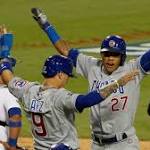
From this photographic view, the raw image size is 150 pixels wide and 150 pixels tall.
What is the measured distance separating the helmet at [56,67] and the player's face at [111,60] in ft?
3.75

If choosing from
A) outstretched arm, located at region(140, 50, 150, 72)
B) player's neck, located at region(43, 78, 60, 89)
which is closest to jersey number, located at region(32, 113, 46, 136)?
player's neck, located at region(43, 78, 60, 89)

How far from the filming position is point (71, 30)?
2711 centimetres

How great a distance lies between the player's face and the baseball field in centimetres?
544

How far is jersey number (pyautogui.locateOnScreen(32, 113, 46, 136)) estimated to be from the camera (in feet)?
21.9

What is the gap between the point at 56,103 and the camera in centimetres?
654

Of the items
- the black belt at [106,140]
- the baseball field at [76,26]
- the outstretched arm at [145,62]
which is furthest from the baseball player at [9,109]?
the baseball field at [76,26]

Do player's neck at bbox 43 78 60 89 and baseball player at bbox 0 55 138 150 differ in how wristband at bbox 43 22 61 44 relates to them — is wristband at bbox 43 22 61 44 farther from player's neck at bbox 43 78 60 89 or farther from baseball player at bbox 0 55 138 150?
player's neck at bbox 43 78 60 89

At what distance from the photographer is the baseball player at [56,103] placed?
6.46 meters

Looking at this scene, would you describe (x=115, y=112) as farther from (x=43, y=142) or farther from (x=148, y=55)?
(x=43, y=142)

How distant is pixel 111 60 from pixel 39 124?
1.54 meters

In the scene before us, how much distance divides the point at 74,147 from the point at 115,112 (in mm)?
1210

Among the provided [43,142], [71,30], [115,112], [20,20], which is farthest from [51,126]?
[20,20]

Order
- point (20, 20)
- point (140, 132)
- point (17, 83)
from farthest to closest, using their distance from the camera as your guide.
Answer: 1. point (20, 20)
2. point (140, 132)
3. point (17, 83)

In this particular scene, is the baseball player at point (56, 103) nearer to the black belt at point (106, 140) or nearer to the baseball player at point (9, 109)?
the baseball player at point (9, 109)
